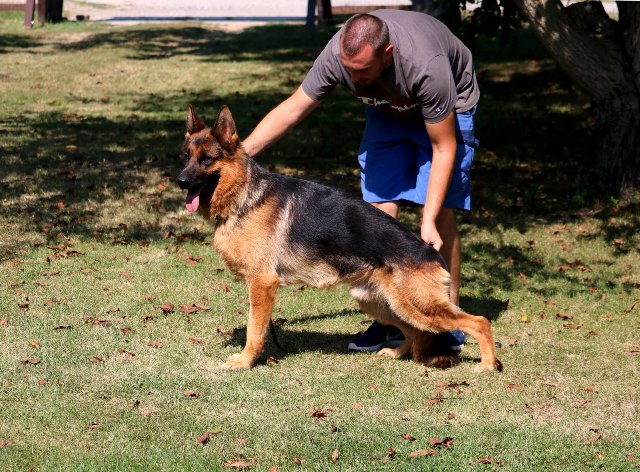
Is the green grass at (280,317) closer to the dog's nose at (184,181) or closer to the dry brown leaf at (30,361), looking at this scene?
the dry brown leaf at (30,361)

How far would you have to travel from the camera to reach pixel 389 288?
6.19 meters

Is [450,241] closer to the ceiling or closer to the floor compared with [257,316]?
closer to the ceiling

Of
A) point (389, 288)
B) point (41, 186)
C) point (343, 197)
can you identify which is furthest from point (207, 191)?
point (41, 186)

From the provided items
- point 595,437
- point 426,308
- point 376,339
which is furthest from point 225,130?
point 595,437

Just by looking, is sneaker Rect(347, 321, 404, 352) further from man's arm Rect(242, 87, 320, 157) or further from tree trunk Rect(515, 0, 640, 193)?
tree trunk Rect(515, 0, 640, 193)

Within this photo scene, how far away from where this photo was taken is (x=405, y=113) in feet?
21.1

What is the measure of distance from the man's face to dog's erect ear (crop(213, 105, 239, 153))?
2.74 ft

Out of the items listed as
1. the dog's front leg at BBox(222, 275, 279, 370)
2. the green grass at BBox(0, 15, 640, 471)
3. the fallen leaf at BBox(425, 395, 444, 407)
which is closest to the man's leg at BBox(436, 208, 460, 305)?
the green grass at BBox(0, 15, 640, 471)

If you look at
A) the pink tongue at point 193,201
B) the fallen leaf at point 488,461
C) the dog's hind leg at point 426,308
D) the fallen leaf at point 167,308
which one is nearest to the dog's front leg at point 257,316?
the pink tongue at point 193,201

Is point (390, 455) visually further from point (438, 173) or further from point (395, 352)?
point (438, 173)

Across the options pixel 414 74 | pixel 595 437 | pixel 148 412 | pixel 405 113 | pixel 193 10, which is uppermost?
pixel 414 74

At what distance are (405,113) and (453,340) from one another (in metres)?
1.67

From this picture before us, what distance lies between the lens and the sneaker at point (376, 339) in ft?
23.0

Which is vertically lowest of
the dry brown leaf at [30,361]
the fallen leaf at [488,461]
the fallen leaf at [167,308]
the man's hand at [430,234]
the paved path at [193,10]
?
the fallen leaf at [167,308]
